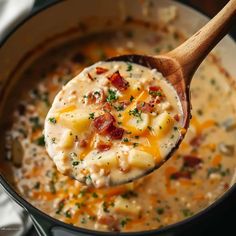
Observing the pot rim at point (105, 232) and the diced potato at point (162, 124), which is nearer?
the pot rim at point (105, 232)

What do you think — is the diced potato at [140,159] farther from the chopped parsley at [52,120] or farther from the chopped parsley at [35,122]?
the chopped parsley at [35,122]

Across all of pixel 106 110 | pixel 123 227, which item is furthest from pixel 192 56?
pixel 123 227

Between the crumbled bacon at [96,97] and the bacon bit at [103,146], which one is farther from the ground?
the crumbled bacon at [96,97]

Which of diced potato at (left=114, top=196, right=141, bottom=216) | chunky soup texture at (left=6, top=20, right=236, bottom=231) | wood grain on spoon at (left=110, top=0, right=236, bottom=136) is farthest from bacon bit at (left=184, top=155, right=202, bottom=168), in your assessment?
wood grain on spoon at (left=110, top=0, right=236, bottom=136)

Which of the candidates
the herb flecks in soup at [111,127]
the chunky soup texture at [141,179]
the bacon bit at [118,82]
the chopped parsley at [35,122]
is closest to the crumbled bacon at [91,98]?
the herb flecks in soup at [111,127]

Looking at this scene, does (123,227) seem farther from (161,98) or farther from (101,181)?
(161,98)

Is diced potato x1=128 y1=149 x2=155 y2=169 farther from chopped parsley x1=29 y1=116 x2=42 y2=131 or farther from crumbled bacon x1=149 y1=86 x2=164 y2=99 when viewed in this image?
chopped parsley x1=29 y1=116 x2=42 y2=131
